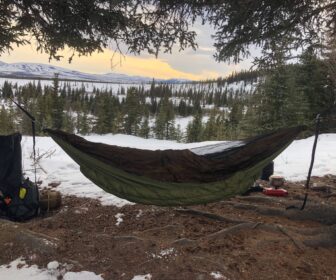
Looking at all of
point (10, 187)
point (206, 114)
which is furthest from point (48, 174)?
point (206, 114)

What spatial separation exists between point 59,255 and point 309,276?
7.84 feet

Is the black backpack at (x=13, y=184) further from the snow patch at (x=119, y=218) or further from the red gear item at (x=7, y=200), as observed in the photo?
the snow patch at (x=119, y=218)

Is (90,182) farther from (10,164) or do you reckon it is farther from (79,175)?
(10,164)

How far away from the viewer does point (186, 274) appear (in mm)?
3195

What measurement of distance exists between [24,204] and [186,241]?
255cm

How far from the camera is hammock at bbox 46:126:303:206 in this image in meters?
3.86

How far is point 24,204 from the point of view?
5.05m

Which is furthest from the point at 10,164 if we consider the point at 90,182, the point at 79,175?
the point at 79,175

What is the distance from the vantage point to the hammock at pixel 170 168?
386cm

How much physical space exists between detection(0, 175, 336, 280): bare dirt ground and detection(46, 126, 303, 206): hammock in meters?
0.47

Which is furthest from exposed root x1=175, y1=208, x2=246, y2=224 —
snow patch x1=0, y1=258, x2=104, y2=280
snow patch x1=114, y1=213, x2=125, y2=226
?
snow patch x1=0, y1=258, x2=104, y2=280

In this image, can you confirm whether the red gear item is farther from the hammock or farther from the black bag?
the hammock

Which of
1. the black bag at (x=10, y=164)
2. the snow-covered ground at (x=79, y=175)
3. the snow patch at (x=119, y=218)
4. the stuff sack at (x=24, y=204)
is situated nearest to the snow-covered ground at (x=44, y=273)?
the snow-covered ground at (x=79, y=175)

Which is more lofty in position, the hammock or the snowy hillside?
the hammock
